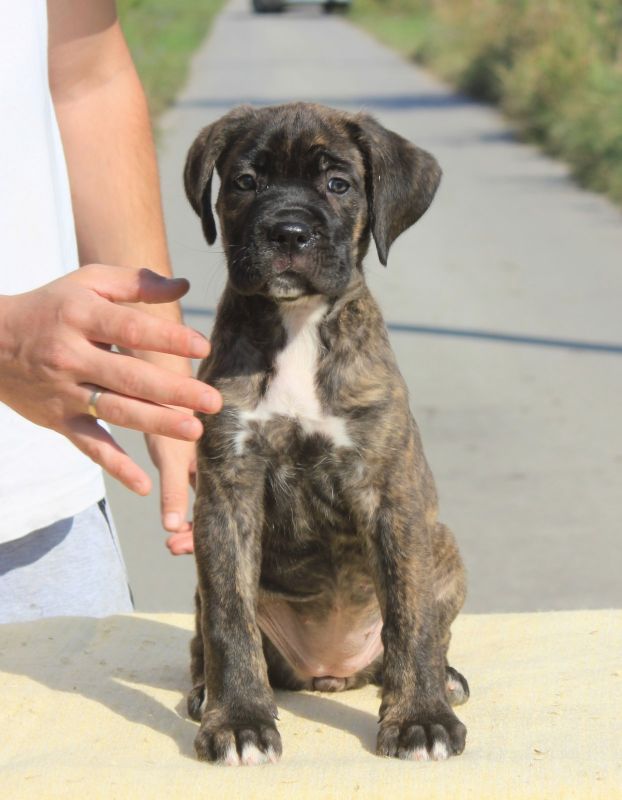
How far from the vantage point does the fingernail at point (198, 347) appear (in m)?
2.55

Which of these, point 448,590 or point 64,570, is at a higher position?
point 448,590

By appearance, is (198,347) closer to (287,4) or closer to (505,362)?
(505,362)

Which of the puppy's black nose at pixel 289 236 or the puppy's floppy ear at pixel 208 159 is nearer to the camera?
the puppy's black nose at pixel 289 236

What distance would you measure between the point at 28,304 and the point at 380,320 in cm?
97

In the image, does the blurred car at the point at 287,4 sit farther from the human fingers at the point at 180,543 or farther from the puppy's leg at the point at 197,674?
the puppy's leg at the point at 197,674

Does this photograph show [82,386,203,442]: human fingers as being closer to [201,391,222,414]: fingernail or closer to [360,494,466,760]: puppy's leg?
[201,391,222,414]: fingernail

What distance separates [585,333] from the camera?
10.3 meters

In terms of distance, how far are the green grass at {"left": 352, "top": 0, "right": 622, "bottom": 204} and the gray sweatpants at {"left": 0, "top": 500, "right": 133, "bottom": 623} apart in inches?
468

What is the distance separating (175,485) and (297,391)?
1.96 ft

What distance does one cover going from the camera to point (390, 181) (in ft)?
11.4

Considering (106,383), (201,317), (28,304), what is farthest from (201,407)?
(201,317)

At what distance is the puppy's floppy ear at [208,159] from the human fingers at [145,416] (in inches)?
39.8

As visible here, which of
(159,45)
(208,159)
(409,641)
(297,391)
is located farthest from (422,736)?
(159,45)

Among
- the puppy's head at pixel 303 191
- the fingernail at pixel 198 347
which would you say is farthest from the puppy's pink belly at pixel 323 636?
the fingernail at pixel 198 347
